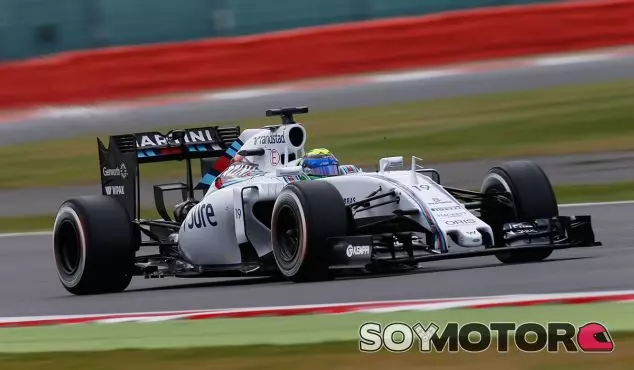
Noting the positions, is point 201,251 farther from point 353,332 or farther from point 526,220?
point 353,332

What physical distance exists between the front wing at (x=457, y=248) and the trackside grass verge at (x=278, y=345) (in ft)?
5.24

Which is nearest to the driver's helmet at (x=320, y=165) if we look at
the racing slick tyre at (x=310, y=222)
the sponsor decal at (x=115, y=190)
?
the racing slick tyre at (x=310, y=222)

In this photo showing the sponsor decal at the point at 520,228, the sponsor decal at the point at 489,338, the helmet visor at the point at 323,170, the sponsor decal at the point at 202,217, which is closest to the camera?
the sponsor decal at the point at 489,338

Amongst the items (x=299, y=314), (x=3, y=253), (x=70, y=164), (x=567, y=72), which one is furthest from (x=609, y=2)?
(x=299, y=314)

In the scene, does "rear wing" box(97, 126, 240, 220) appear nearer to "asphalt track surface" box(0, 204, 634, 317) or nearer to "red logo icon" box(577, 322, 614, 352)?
"asphalt track surface" box(0, 204, 634, 317)

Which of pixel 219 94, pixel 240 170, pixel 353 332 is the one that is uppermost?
pixel 219 94

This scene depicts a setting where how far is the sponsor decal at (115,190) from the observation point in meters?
13.4

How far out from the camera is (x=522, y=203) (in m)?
11.8

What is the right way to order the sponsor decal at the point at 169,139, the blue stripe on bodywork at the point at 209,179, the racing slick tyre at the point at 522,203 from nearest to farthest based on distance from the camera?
the racing slick tyre at the point at 522,203, the blue stripe on bodywork at the point at 209,179, the sponsor decal at the point at 169,139

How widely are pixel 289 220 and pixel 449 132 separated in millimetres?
11934

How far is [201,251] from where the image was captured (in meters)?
12.5

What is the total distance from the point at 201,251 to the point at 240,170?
747 millimetres

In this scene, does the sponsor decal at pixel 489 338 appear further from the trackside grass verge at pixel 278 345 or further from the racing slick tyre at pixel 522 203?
the racing slick tyre at pixel 522 203

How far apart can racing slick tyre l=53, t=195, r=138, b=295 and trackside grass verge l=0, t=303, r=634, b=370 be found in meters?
2.53
